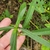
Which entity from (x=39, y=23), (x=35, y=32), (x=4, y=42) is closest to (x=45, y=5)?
(x=39, y=23)

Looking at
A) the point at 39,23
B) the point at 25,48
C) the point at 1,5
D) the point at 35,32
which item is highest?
the point at 35,32

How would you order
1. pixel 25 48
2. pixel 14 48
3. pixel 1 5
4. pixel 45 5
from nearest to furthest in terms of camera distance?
pixel 14 48, pixel 45 5, pixel 25 48, pixel 1 5

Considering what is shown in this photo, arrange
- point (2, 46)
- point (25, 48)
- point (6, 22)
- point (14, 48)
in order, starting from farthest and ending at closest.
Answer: point (25, 48), point (6, 22), point (2, 46), point (14, 48)

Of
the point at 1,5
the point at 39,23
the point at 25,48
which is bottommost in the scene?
the point at 25,48

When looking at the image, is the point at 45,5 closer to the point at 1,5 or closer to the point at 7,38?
the point at 7,38

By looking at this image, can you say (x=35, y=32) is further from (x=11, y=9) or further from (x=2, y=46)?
(x=11, y=9)

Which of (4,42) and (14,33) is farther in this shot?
(4,42)

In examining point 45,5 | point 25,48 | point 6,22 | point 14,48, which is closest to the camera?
point 14,48

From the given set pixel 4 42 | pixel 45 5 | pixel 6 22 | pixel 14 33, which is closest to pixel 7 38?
pixel 4 42

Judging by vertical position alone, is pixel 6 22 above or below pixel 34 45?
above
